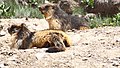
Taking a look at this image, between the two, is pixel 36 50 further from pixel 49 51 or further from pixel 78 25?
pixel 78 25

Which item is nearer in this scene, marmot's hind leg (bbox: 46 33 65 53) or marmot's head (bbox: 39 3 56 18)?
marmot's hind leg (bbox: 46 33 65 53)

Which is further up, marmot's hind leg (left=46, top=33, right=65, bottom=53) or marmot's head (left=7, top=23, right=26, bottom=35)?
marmot's head (left=7, top=23, right=26, bottom=35)

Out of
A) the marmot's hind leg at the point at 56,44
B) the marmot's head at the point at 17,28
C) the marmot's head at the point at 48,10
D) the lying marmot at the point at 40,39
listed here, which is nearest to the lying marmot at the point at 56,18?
the marmot's head at the point at 48,10

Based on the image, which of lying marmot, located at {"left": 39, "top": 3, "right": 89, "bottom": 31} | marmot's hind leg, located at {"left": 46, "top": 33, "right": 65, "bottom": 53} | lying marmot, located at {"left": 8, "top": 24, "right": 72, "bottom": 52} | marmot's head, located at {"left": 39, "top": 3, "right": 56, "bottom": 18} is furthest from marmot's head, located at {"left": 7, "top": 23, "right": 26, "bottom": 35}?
marmot's head, located at {"left": 39, "top": 3, "right": 56, "bottom": 18}

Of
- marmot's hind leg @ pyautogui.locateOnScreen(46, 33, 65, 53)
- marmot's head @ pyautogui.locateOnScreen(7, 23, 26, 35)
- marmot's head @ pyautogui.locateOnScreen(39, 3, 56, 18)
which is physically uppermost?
marmot's head @ pyautogui.locateOnScreen(39, 3, 56, 18)

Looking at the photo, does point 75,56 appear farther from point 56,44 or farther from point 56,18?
point 56,18

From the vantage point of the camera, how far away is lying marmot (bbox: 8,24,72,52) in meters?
8.30

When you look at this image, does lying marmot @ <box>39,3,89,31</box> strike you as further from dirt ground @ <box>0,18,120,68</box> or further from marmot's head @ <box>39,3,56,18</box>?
dirt ground @ <box>0,18,120,68</box>

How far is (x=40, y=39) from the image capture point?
880 cm

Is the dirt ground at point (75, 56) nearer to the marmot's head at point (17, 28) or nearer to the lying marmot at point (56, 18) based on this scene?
the marmot's head at point (17, 28)

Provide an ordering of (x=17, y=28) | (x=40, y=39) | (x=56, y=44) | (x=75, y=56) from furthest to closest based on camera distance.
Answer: (x=17, y=28) → (x=40, y=39) → (x=56, y=44) → (x=75, y=56)

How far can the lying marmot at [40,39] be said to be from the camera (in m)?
8.30

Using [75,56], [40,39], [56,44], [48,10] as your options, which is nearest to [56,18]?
[48,10]

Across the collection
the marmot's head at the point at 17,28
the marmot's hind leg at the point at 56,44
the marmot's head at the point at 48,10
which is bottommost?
the marmot's hind leg at the point at 56,44
